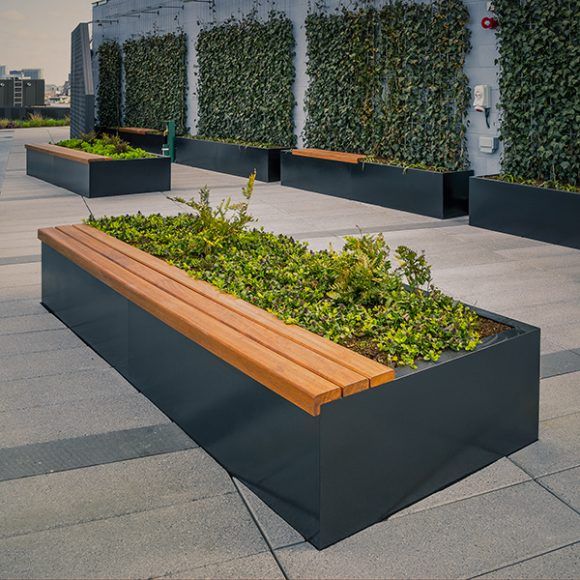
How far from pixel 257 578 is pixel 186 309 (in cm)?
130

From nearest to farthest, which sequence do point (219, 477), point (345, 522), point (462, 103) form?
1. point (345, 522)
2. point (219, 477)
3. point (462, 103)

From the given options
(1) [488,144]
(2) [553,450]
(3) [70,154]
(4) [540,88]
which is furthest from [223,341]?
(3) [70,154]

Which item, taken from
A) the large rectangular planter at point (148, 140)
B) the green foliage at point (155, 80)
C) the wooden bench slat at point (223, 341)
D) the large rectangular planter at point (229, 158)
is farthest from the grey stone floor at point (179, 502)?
the green foliage at point (155, 80)

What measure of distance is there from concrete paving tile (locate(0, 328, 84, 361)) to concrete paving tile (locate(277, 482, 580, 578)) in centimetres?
241

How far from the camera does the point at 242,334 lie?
294cm

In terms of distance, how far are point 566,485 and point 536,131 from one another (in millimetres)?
5827

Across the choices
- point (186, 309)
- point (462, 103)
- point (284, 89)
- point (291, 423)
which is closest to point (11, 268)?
point (186, 309)

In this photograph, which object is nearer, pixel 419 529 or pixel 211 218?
pixel 419 529

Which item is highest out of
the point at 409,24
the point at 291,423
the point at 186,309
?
the point at 409,24

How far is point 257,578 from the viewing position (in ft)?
7.39

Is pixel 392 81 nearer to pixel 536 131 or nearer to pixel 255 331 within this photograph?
pixel 536 131

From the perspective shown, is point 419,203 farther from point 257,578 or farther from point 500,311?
point 257,578

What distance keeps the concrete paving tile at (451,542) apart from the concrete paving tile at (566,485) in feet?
0.15

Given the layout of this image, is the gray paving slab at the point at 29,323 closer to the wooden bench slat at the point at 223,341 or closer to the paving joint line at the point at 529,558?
the wooden bench slat at the point at 223,341
